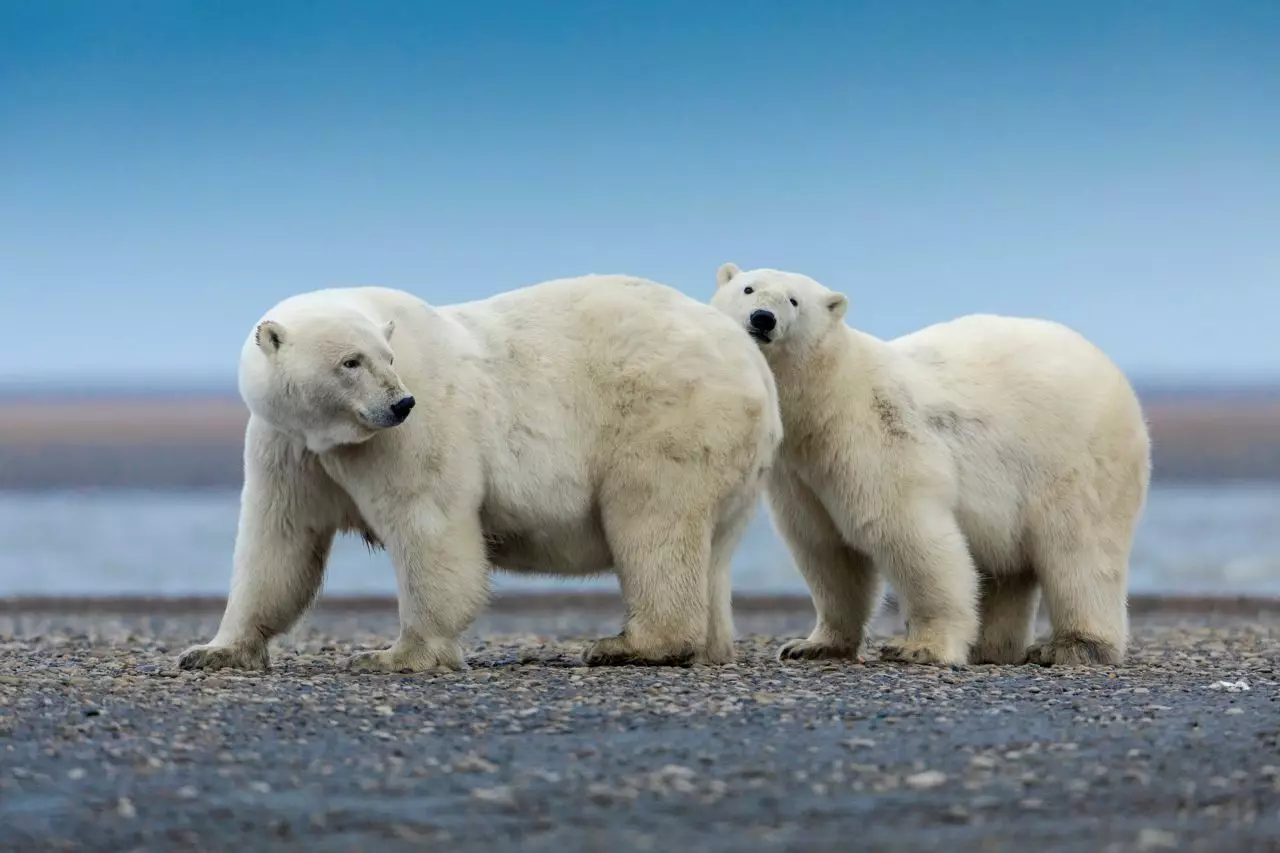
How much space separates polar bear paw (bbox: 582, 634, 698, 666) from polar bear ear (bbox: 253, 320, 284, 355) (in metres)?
2.01

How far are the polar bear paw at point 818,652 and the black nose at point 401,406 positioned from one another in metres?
2.84

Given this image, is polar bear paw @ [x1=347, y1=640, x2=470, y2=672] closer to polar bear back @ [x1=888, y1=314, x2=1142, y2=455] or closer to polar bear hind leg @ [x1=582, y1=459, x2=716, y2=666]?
polar bear hind leg @ [x1=582, y1=459, x2=716, y2=666]

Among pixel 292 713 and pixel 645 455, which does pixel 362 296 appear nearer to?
pixel 645 455

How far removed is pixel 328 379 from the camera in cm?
737

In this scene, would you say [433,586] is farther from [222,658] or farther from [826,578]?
[826,578]

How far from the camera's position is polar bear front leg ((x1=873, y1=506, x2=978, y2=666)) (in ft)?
28.6

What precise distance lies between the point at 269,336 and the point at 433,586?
1248 millimetres

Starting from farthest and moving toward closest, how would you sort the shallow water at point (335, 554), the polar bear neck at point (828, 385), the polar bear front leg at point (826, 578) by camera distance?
the shallow water at point (335, 554) → the polar bear front leg at point (826, 578) → the polar bear neck at point (828, 385)

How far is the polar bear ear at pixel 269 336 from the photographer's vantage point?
24.1ft

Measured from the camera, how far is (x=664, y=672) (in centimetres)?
796

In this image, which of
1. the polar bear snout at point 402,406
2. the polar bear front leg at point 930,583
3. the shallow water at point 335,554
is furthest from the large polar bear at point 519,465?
the shallow water at point 335,554

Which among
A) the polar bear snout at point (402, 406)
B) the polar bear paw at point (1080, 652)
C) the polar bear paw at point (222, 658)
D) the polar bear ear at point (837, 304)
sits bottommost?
the polar bear paw at point (222, 658)

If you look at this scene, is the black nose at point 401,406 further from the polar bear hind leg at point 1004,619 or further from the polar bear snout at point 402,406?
the polar bear hind leg at point 1004,619

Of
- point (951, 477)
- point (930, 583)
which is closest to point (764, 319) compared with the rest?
point (951, 477)
